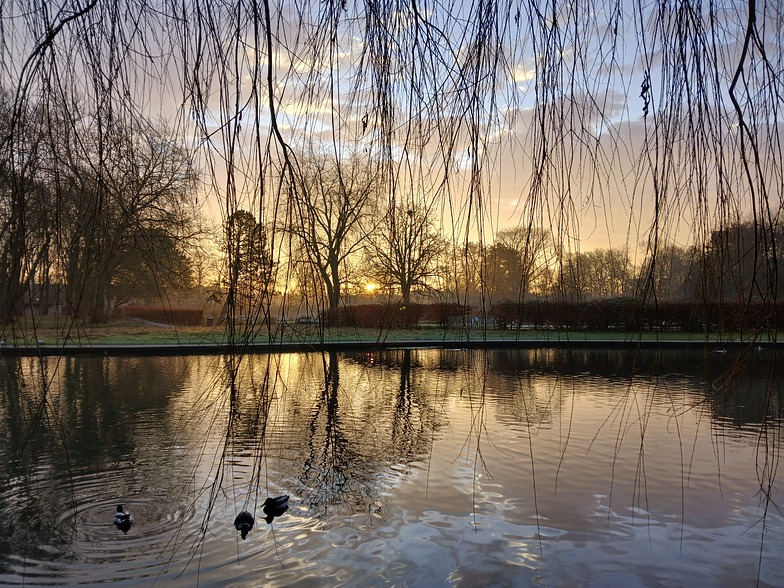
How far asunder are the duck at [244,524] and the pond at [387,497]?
0.20 feet

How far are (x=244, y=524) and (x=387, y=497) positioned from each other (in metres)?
1.32

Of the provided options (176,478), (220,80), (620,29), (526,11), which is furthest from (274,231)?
(176,478)

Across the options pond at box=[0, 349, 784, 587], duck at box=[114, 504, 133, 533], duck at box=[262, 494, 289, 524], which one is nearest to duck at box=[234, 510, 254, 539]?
pond at box=[0, 349, 784, 587]

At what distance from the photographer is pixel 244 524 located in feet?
13.6

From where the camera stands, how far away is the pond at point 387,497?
373cm

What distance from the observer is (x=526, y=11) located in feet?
4.96

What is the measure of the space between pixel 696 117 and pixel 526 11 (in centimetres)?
50

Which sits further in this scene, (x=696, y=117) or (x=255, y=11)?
(x=696, y=117)

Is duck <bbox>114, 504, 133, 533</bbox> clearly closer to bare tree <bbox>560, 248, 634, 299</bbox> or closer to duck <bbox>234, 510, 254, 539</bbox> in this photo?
duck <bbox>234, 510, 254, 539</bbox>

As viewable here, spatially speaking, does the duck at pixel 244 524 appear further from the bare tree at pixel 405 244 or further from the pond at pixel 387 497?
the bare tree at pixel 405 244

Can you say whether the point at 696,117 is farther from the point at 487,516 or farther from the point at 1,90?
the point at 487,516

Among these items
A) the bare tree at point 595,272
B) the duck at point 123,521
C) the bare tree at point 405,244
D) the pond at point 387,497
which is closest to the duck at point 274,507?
the pond at point 387,497

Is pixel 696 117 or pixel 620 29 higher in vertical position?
pixel 620 29

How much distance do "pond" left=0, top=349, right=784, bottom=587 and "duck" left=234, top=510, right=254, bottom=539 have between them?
6cm
